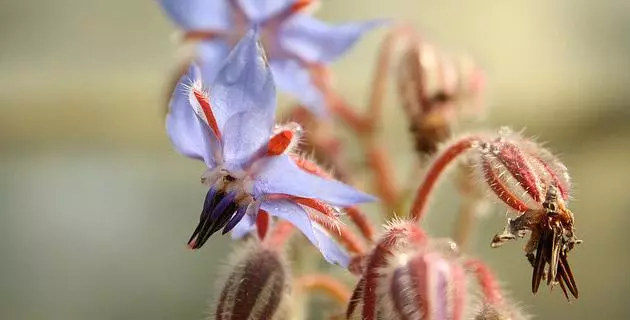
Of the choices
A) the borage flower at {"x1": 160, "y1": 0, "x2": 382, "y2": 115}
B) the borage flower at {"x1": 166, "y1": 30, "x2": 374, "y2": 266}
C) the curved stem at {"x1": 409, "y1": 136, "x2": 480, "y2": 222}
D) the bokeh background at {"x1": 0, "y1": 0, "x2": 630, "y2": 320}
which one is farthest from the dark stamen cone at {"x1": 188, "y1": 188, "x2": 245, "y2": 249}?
the bokeh background at {"x1": 0, "y1": 0, "x2": 630, "y2": 320}

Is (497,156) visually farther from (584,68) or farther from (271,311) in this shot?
(584,68)

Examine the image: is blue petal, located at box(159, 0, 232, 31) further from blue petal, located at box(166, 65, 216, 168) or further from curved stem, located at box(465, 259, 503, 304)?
curved stem, located at box(465, 259, 503, 304)

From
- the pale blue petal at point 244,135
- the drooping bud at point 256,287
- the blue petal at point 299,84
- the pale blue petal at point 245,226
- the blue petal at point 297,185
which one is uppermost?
the blue petal at point 299,84

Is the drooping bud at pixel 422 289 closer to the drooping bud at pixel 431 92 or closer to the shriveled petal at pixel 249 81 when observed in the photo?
the shriveled petal at pixel 249 81

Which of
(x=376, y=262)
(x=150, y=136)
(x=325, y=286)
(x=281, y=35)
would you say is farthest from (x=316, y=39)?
(x=150, y=136)

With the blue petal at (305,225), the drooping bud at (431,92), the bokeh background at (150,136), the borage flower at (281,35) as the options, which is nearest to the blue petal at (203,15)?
the borage flower at (281,35)

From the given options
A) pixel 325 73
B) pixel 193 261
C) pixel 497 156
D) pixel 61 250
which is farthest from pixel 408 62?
pixel 61 250

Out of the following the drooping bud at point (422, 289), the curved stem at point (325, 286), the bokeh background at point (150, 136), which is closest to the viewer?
the drooping bud at point (422, 289)
